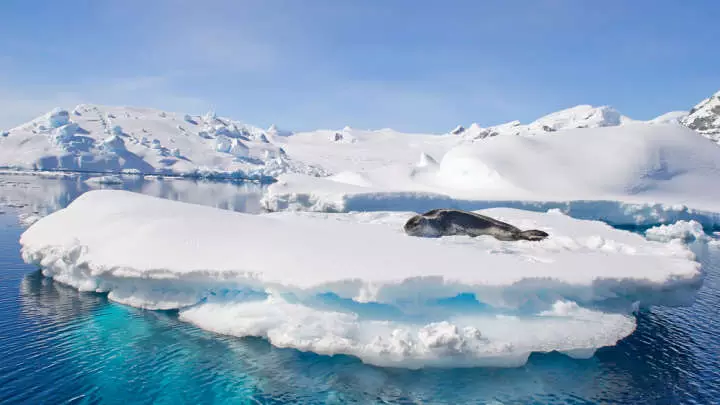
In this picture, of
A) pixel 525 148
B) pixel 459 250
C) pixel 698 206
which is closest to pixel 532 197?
pixel 525 148

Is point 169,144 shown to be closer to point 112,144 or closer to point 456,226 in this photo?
point 112,144

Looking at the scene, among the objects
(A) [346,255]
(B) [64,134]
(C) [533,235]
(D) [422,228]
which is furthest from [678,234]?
(B) [64,134]

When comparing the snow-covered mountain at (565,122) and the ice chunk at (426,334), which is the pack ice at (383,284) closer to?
the ice chunk at (426,334)

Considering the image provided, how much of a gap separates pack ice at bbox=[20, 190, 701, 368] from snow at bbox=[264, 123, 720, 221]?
61.7 feet

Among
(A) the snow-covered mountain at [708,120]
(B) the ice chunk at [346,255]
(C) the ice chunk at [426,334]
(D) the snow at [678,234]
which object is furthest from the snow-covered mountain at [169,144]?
(C) the ice chunk at [426,334]

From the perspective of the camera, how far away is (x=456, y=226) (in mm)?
11938

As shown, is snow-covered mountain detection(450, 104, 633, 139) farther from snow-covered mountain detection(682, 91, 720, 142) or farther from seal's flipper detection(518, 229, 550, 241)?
seal's flipper detection(518, 229, 550, 241)

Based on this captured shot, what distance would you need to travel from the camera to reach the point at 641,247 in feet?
33.8

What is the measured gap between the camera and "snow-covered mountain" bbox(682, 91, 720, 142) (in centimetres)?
7289

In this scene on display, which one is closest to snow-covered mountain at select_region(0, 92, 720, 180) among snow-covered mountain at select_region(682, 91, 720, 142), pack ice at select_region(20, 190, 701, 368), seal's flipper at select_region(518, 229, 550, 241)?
snow-covered mountain at select_region(682, 91, 720, 142)

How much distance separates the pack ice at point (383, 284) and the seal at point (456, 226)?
0.93 m

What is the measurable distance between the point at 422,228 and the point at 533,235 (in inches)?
107

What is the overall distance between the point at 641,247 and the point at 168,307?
10.3m

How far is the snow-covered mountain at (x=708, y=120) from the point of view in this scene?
72.9m
